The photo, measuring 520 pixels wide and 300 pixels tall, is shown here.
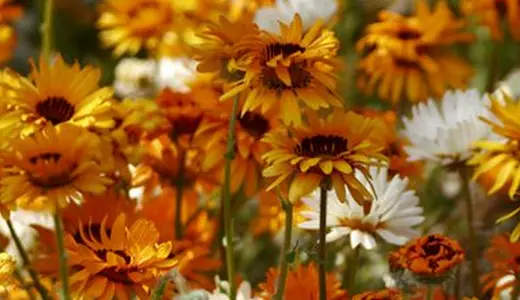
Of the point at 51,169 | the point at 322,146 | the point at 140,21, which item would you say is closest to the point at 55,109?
the point at 51,169

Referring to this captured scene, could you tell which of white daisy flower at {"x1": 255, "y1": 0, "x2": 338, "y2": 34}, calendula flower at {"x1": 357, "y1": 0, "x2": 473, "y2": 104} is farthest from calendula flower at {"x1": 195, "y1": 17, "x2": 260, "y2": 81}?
calendula flower at {"x1": 357, "y1": 0, "x2": 473, "y2": 104}

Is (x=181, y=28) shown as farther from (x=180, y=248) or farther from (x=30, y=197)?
(x=30, y=197)

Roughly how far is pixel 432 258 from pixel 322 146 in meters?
0.17

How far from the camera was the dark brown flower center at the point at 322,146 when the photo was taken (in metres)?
1.54

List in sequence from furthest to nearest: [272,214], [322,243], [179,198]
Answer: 1. [272,214]
2. [179,198]
3. [322,243]

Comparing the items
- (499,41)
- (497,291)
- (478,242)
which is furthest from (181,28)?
(497,291)

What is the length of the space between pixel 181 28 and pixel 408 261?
1.28 metres

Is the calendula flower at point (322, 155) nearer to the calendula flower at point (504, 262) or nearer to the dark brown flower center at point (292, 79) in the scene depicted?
the dark brown flower center at point (292, 79)

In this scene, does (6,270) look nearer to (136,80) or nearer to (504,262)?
(504,262)

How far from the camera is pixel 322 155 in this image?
1.53 m

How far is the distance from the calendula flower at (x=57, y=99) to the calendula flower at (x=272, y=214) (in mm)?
243

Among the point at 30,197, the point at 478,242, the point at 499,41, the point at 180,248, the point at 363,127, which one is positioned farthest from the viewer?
the point at 499,41

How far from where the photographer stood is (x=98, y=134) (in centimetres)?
167

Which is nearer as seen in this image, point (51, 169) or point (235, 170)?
point (51, 169)
